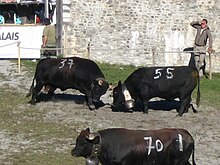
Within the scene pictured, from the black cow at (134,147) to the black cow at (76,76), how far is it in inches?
254

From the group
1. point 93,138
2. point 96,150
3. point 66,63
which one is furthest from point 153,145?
point 66,63

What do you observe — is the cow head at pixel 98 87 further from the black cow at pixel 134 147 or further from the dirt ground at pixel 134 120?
the black cow at pixel 134 147

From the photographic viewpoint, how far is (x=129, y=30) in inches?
1046

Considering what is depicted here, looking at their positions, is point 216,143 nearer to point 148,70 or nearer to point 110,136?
point 148,70

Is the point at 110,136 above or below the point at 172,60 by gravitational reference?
above

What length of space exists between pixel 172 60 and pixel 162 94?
30.1ft

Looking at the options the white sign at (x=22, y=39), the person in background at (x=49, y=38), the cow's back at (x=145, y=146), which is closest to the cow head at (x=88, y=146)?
the cow's back at (x=145, y=146)

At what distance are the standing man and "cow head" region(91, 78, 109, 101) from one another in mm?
7005

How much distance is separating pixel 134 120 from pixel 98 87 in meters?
1.41

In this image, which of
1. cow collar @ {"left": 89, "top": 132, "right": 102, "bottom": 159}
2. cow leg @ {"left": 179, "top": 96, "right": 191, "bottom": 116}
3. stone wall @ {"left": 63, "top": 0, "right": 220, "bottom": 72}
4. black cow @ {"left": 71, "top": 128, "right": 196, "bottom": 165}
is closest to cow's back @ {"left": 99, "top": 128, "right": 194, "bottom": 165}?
black cow @ {"left": 71, "top": 128, "right": 196, "bottom": 165}

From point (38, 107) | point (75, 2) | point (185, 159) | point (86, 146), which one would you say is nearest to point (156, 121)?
point (38, 107)

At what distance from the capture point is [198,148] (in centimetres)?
1474

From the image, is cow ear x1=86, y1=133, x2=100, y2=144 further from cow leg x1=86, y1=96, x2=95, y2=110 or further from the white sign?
the white sign

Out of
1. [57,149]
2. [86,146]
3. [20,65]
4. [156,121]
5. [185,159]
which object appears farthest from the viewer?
[20,65]
